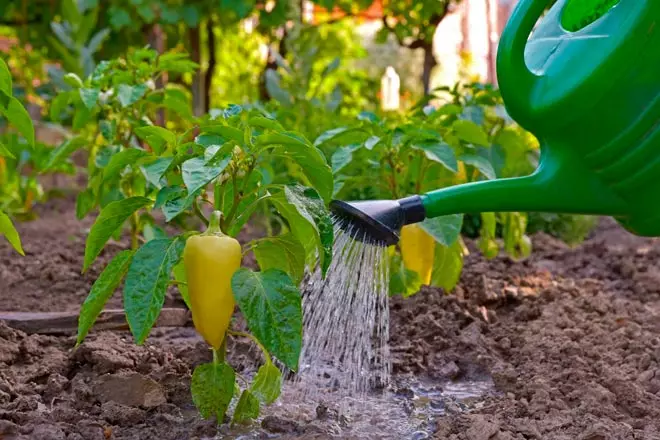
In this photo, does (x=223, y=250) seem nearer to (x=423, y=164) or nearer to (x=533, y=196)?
(x=533, y=196)

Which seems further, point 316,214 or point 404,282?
point 404,282

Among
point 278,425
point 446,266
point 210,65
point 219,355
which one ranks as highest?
point 210,65

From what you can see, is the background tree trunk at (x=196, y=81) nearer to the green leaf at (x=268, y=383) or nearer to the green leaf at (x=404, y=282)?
the green leaf at (x=404, y=282)

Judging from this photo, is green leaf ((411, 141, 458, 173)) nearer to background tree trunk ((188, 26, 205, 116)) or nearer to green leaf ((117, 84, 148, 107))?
green leaf ((117, 84, 148, 107))

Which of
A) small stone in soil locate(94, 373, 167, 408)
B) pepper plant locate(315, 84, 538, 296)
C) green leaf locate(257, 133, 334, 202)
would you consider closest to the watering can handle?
green leaf locate(257, 133, 334, 202)

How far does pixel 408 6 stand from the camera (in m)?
5.04

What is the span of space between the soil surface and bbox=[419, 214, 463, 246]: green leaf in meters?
0.22

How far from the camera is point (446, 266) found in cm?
236

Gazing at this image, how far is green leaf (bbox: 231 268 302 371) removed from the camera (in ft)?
4.55

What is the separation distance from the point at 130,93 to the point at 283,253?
752 millimetres

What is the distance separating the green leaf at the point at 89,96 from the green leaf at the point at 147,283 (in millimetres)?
815

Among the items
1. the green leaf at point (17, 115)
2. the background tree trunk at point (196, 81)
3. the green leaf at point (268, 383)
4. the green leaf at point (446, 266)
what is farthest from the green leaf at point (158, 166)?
the background tree trunk at point (196, 81)

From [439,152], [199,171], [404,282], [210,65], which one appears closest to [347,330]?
[404,282]

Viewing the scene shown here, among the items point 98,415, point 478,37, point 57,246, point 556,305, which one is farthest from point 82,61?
point 478,37
